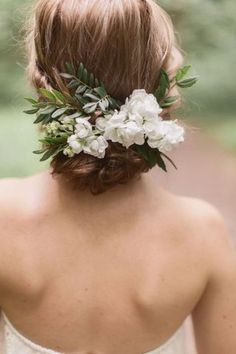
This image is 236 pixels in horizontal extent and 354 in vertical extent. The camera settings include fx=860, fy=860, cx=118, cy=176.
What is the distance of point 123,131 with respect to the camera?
1296 millimetres

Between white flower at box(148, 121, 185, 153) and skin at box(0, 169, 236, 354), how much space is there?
7 cm

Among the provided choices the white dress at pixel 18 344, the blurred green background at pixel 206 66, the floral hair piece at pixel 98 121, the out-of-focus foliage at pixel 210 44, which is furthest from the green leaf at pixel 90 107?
the out-of-focus foliage at pixel 210 44

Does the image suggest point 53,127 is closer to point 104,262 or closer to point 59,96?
point 59,96

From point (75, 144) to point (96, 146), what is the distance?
1.3 inches

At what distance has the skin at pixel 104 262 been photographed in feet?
4.34

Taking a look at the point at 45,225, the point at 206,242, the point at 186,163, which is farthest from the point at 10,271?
the point at 186,163

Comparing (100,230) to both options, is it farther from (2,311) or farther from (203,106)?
(203,106)

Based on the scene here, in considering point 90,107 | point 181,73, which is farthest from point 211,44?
point 90,107

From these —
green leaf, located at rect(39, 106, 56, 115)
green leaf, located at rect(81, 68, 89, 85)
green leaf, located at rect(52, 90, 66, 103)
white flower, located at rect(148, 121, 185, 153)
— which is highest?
green leaf, located at rect(81, 68, 89, 85)

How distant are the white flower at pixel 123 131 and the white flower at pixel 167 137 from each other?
3 cm

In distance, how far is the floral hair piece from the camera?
1.29 meters

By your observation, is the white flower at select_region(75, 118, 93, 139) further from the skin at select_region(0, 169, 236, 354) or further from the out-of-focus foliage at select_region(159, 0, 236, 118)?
the out-of-focus foliage at select_region(159, 0, 236, 118)

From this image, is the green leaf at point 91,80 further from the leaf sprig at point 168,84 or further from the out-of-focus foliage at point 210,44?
the out-of-focus foliage at point 210,44

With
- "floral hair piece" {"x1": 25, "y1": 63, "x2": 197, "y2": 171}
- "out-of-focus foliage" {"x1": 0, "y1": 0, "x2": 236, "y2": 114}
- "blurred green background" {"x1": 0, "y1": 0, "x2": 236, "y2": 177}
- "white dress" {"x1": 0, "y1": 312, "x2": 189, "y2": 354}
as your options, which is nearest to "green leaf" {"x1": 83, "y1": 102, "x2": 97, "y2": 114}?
"floral hair piece" {"x1": 25, "y1": 63, "x2": 197, "y2": 171}
